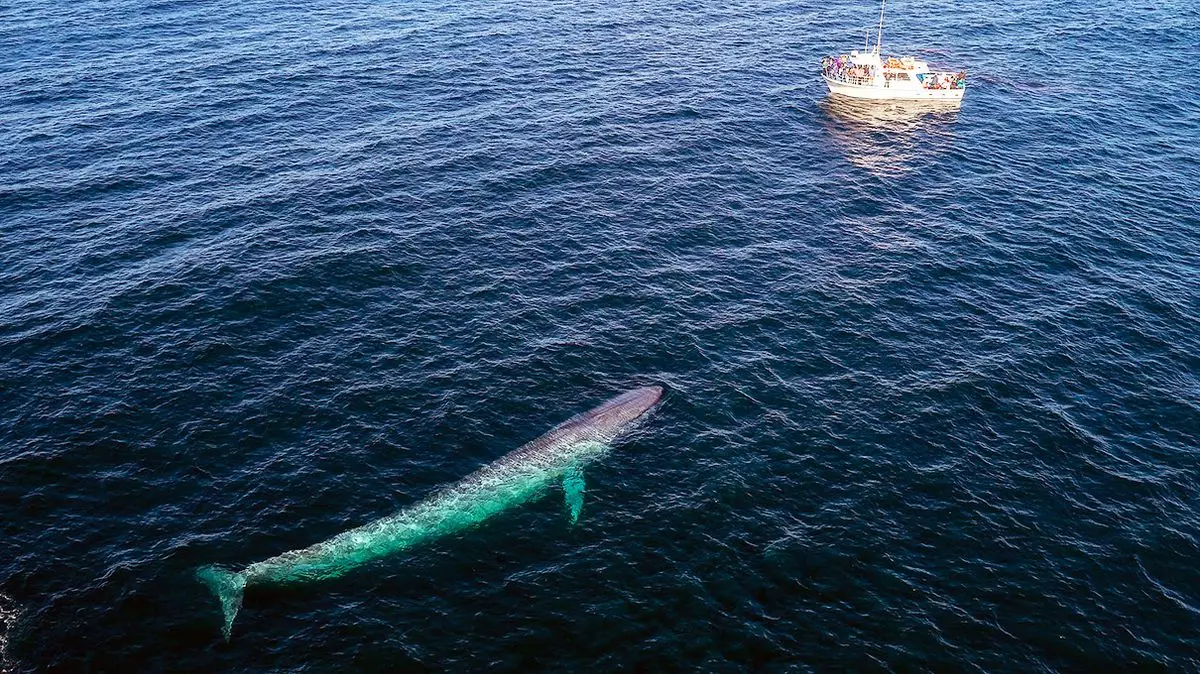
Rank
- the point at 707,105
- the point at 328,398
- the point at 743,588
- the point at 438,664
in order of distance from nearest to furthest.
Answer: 1. the point at 438,664
2. the point at 743,588
3. the point at 328,398
4. the point at 707,105

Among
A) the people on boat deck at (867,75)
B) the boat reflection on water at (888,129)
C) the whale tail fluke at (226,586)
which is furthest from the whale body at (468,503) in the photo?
the people on boat deck at (867,75)

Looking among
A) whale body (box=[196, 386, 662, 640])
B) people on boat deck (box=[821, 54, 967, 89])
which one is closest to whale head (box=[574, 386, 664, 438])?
whale body (box=[196, 386, 662, 640])

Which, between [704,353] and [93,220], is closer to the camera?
[704,353]

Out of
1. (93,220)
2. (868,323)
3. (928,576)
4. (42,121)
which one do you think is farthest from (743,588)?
(42,121)

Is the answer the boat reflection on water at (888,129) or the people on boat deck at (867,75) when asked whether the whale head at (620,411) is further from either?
the people on boat deck at (867,75)

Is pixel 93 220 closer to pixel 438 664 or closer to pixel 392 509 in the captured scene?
pixel 392 509

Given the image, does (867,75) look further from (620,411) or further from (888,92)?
(620,411)
